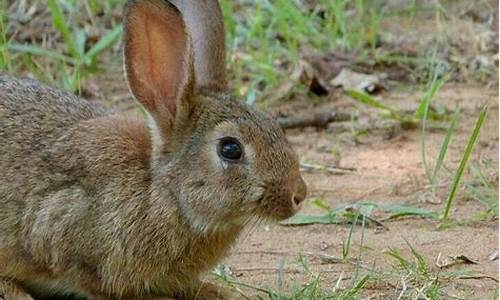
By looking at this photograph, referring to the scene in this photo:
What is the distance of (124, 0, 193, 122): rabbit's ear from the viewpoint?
4699 millimetres

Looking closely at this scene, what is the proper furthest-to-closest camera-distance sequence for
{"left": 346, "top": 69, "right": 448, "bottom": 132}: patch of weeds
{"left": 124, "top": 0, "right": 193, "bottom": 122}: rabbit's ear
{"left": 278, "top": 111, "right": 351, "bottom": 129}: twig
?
{"left": 278, "top": 111, "right": 351, "bottom": 129}: twig → {"left": 346, "top": 69, "right": 448, "bottom": 132}: patch of weeds → {"left": 124, "top": 0, "right": 193, "bottom": 122}: rabbit's ear

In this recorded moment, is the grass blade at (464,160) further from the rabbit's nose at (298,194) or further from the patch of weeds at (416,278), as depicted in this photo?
the rabbit's nose at (298,194)

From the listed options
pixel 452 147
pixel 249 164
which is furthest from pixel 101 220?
pixel 452 147

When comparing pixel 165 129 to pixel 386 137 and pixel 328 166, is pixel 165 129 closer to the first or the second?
pixel 328 166

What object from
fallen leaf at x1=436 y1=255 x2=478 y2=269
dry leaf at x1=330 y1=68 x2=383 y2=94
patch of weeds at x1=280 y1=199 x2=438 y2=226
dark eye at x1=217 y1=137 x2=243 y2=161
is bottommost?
dry leaf at x1=330 y1=68 x2=383 y2=94

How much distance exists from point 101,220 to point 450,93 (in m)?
3.43

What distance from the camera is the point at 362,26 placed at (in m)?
8.41

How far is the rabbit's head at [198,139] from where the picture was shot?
447 cm

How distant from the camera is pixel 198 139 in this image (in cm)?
465

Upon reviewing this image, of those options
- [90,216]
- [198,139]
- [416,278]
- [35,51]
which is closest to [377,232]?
[416,278]

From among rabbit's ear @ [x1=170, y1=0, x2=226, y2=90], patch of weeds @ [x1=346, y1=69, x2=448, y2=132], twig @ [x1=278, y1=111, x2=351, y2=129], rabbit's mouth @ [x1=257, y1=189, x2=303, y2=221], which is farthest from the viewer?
twig @ [x1=278, y1=111, x2=351, y2=129]

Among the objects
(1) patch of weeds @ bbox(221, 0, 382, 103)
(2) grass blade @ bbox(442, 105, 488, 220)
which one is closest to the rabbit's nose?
(2) grass blade @ bbox(442, 105, 488, 220)

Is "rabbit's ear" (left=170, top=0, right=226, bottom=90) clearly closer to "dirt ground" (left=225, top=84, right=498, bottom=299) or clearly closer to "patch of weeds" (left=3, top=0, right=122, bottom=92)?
"dirt ground" (left=225, top=84, right=498, bottom=299)

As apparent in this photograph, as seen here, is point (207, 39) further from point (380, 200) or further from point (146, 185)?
point (380, 200)
